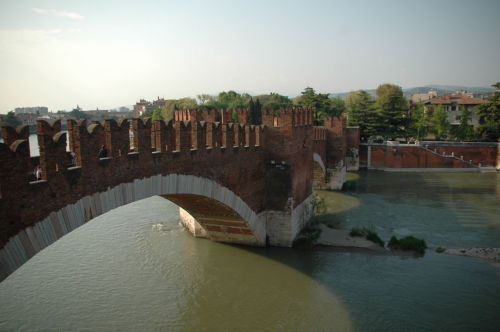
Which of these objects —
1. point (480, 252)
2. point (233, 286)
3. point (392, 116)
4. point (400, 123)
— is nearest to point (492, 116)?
point (400, 123)

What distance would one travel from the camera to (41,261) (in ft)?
45.1

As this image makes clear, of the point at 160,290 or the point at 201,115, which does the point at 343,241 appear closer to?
the point at 201,115

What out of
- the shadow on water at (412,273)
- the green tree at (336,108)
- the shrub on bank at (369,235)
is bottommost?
the shadow on water at (412,273)

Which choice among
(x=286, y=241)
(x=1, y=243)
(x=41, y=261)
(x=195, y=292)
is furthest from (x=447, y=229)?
(x=1, y=243)

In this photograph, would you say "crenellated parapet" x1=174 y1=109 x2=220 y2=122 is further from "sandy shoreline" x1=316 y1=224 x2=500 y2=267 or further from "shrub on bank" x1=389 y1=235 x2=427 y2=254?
"shrub on bank" x1=389 y1=235 x2=427 y2=254

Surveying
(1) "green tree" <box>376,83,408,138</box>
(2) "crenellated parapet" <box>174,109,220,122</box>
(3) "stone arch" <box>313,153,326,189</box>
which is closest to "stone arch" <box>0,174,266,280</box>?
(2) "crenellated parapet" <box>174,109,220,122</box>

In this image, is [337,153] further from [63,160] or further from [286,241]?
[63,160]

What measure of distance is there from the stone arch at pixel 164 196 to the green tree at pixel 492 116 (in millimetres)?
36915

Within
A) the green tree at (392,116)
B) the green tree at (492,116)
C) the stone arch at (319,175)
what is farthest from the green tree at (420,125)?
the stone arch at (319,175)

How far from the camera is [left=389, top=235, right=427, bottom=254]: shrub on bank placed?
620 inches

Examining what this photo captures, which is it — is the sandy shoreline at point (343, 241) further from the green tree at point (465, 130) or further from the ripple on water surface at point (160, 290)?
the green tree at point (465, 130)

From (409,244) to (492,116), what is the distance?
110 ft

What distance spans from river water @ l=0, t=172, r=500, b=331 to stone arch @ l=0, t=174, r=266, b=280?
85 centimetres

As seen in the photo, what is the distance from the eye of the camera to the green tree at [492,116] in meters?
41.7
